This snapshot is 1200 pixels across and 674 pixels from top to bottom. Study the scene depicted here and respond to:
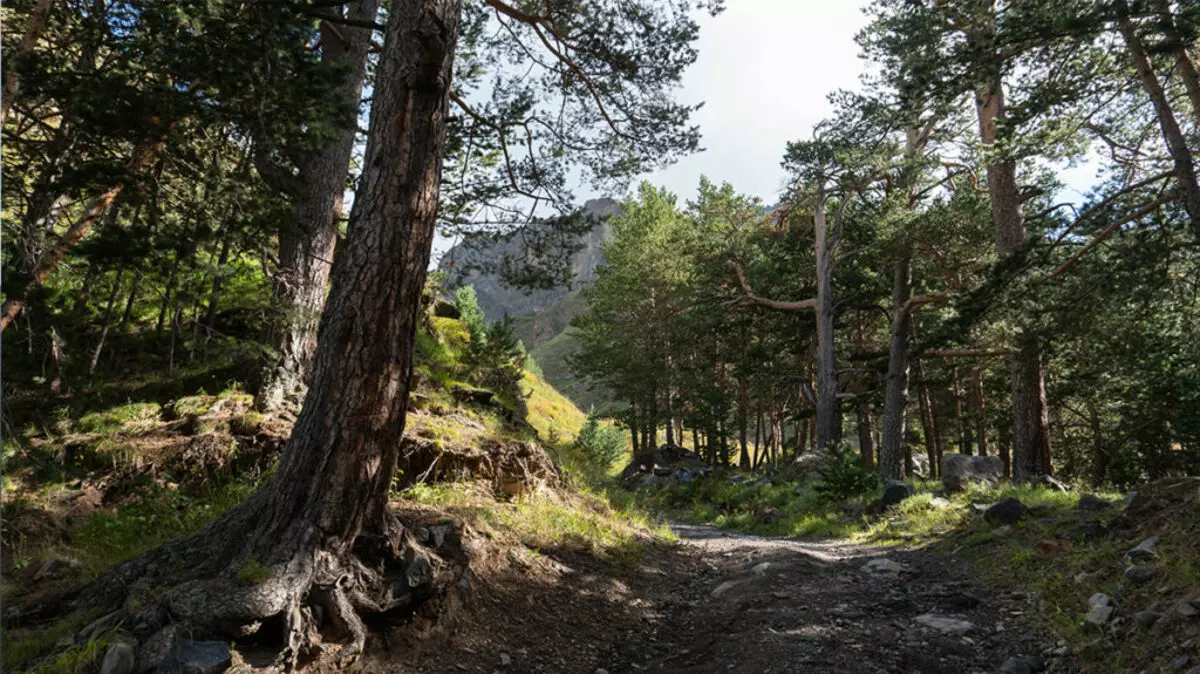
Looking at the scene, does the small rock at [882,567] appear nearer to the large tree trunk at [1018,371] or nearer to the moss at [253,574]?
the large tree trunk at [1018,371]

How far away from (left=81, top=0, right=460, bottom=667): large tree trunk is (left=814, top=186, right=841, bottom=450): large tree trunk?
48.0ft

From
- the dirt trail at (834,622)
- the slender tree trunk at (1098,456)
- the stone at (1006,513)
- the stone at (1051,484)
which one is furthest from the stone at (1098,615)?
the slender tree trunk at (1098,456)

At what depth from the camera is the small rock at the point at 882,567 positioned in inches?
230

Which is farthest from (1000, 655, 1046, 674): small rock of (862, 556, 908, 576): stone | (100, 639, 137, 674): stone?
(100, 639, 137, 674): stone

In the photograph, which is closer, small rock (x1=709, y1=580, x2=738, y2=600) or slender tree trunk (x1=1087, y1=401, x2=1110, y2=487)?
small rock (x1=709, y1=580, x2=738, y2=600)

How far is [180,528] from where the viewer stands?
15.6 ft

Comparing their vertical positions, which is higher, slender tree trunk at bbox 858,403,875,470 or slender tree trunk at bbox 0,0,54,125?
slender tree trunk at bbox 0,0,54,125

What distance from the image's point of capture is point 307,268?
6844 millimetres

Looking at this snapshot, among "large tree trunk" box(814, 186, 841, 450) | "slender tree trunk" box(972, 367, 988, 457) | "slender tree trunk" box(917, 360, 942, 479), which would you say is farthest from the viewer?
"slender tree trunk" box(917, 360, 942, 479)

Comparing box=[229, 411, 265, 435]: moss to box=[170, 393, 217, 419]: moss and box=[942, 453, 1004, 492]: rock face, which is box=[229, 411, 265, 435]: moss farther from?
box=[942, 453, 1004, 492]: rock face

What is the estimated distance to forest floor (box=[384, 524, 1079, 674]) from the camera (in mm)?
3586

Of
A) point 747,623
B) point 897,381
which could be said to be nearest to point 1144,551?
point 747,623

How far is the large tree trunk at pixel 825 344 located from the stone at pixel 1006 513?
31.2 ft

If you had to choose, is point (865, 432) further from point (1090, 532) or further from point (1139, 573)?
point (1139, 573)
